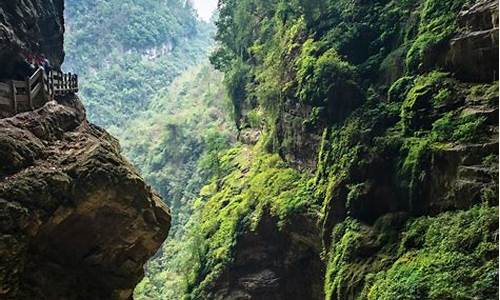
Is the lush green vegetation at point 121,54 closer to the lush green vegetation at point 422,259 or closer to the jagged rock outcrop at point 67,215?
the lush green vegetation at point 422,259

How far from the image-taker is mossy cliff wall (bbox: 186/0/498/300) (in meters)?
12.8

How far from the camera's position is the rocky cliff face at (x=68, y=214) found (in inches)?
396

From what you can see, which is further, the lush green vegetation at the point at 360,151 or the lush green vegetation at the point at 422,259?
the lush green vegetation at the point at 360,151

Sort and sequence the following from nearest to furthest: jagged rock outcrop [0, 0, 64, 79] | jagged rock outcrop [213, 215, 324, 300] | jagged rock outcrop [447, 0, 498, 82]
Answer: jagged rock outcrop [447, 0, 498, 82] → jagged rock outcrop [0, 0, 64, 79] → jagged rock outcrop [213, 215, 324, 300]

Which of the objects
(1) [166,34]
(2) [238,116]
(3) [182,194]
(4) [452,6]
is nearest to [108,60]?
(1) [166,34]

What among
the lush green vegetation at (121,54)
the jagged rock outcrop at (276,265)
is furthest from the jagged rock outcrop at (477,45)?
the lush green vegetation at (121,54)

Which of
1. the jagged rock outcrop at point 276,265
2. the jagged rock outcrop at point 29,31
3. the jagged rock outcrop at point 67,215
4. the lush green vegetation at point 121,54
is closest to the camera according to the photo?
the jagged rock outcrop at point 67,215

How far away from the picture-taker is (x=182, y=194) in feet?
165

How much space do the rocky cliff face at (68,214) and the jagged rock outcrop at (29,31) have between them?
4.64 m

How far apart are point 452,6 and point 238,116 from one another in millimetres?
18116

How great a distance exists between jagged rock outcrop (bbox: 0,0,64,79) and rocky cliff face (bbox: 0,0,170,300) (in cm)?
464

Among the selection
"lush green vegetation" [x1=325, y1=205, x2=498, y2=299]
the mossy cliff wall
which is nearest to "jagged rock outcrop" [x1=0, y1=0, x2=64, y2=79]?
the mossy cliff wall

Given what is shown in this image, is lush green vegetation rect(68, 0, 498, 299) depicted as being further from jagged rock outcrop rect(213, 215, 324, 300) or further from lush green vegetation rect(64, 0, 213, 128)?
lush green vegetation rect(64, 0, 213, 128)

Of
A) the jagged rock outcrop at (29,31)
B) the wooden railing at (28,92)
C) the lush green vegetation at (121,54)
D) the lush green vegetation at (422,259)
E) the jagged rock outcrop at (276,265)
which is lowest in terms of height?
the lush green vegetation at (422,259)
